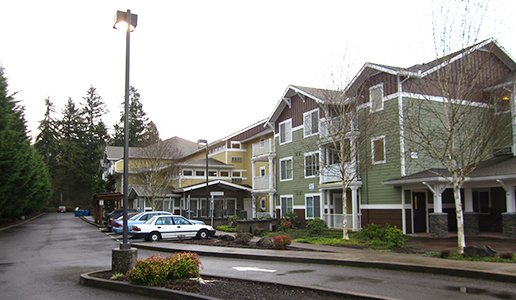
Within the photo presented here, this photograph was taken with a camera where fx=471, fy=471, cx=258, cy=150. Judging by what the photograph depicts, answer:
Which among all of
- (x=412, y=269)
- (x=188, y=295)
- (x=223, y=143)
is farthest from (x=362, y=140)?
(x=223, y=143)

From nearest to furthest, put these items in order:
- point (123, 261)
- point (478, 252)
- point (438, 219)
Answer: point (123, 261)
point (478, 252)
point (438, 219)

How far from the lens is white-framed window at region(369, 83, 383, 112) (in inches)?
1047

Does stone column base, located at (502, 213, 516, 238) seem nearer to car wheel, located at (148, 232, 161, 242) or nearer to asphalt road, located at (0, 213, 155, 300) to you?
car wheel, located at (148, 232, 161, 242)

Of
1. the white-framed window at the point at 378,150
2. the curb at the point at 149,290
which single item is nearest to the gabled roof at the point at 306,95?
the white-framed window at the point at 378,150

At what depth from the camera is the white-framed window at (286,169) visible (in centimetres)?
3642

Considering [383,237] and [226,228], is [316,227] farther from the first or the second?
[226,228]

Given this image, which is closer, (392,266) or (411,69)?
(392,266)

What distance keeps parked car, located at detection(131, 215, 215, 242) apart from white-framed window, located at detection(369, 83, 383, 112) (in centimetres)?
1161

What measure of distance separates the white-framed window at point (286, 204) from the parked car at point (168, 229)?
10799mm

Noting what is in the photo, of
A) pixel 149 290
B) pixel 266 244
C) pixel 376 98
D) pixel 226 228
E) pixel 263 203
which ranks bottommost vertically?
pixel 226 228

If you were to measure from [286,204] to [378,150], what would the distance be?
11.8m

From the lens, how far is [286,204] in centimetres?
3700

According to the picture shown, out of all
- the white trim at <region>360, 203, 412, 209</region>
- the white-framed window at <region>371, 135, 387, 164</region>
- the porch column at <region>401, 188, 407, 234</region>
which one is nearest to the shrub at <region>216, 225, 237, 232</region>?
the white trim at <region>360, 203, 412, 209</region>

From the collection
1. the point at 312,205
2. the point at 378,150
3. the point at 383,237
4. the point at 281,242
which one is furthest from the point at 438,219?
the point at 312,205
